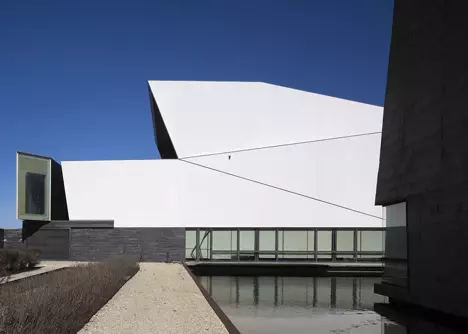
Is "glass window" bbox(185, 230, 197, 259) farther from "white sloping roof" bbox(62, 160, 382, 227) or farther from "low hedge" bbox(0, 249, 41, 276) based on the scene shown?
"low hedge" bbox(0, 249, 41, 276)

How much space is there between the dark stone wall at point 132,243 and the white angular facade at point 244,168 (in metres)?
0.60

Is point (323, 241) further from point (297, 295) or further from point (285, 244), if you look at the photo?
point (297, 295)

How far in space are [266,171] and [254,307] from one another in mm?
16365

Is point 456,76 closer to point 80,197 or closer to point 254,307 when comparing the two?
point 254,307

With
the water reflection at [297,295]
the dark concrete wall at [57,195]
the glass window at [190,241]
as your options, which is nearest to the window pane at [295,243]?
the glass window at [190,241]

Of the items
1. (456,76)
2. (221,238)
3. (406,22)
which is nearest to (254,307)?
(456,76)

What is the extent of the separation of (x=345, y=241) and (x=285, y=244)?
127 inches

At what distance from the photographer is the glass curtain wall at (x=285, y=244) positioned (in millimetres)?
26734

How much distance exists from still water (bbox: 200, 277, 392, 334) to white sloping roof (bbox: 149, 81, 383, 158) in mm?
11799

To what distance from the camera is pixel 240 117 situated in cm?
2786

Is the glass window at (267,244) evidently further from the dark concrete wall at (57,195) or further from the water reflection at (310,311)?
the dark concrete wall at (57,195)

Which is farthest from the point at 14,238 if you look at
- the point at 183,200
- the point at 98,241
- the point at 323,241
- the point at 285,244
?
the point at 323,241

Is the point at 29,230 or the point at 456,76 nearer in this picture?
the point at 456,76

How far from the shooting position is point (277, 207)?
2702cm
